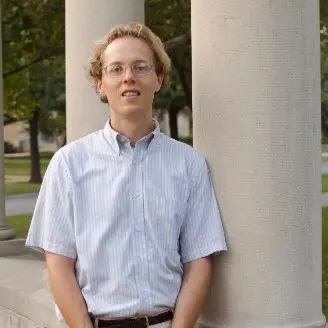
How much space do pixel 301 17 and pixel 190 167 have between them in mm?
1048

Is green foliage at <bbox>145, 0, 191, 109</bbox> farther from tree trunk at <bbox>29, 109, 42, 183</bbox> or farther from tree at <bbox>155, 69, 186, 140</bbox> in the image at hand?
tree trunk at <bbox>29, 109, 42, 183</bbox>

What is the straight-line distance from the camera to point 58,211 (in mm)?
3977

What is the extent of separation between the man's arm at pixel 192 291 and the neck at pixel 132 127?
28.4 inches

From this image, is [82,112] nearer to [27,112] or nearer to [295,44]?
[295,44]

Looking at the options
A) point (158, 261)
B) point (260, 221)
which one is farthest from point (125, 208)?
point (260, 221)

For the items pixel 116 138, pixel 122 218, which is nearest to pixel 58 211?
pixel 122 218

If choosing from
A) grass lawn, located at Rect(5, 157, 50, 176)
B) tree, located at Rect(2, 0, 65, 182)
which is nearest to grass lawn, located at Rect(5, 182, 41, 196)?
grass lawn, located at Rect(5, 157, 50, 176)

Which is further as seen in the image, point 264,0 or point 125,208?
point 264,0

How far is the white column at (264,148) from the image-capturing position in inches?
167

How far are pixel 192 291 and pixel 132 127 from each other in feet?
2.97

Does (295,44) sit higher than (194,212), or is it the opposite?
(295,44)

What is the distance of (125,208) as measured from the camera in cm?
393

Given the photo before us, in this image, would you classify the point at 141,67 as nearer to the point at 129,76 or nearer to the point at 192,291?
the point at 129,76

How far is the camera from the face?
393cm
